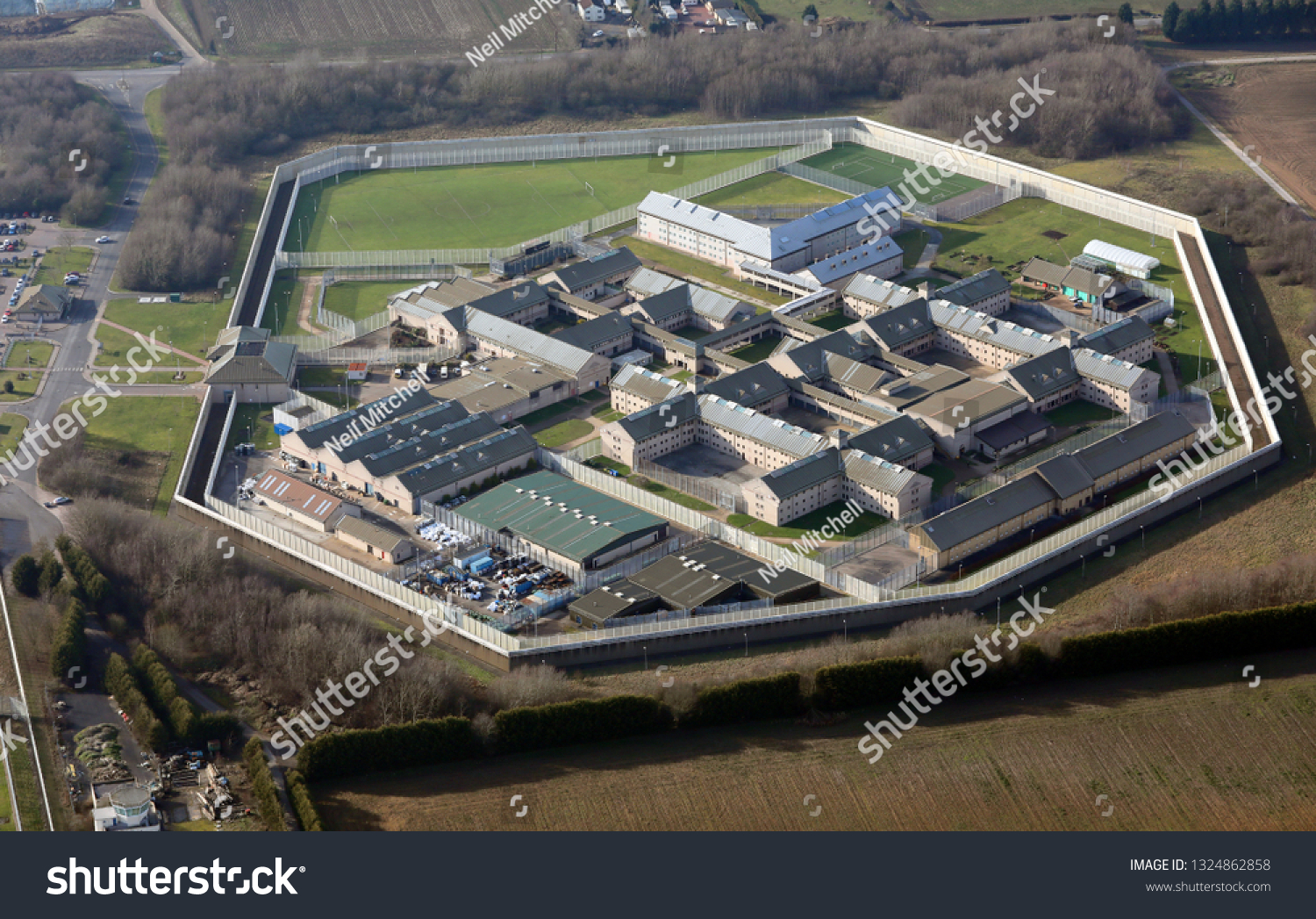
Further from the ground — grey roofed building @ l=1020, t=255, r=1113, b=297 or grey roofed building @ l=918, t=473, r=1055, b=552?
grey roofed building @ l=1020, t=255, r=1113, b=297

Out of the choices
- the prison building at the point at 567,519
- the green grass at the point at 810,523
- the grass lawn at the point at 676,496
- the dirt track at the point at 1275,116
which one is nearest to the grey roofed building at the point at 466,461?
the prison building at the point at 567,519

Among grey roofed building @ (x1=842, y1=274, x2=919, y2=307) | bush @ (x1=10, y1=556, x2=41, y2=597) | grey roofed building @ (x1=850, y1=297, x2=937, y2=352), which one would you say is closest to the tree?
grey roofed building @ (x1=842, y1=274, x2=919, y2=307)

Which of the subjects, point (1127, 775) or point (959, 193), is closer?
point (1127, 775)

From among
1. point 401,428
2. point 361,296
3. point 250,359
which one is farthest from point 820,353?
point 250,359

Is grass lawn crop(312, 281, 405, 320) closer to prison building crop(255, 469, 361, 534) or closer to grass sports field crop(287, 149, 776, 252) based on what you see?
grass sports field crop(287, 149, 776, 252)

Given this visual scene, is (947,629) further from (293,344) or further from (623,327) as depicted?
(293,344)

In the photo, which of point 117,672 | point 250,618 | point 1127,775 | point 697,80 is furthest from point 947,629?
point 697,80

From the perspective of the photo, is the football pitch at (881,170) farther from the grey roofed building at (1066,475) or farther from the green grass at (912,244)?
the grey roofed building at (1066,475)
